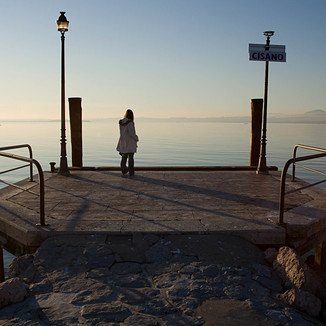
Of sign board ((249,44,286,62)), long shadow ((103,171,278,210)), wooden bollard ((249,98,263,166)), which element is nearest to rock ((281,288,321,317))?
long shadow ((103,171,278,210))

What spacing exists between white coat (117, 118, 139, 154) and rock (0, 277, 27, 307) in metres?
6.15

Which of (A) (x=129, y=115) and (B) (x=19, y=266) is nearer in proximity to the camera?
(B) (x=19, y=266)

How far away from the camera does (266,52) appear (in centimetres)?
914

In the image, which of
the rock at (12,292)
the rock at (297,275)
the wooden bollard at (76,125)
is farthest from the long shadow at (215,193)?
the rock at (12,292)

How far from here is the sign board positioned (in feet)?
29.8

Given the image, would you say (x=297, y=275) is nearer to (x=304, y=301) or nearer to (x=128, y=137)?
(x=304, y=301)

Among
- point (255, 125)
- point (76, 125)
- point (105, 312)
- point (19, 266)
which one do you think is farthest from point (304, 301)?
point (76, 125)

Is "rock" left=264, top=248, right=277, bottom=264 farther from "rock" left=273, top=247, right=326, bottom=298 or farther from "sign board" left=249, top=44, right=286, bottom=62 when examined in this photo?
"sign board" left=249, top=44, right=286, bottom=62

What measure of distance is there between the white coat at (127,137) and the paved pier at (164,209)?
0.93 metres

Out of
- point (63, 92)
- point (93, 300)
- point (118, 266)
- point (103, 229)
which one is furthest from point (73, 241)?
point (63, 92)

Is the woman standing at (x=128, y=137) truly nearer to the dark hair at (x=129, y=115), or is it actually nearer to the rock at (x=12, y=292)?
the dark hair at (x=129, y=115)

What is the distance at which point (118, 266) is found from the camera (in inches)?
170

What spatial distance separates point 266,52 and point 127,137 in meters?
4.19

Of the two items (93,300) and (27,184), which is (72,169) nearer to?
(27,184)
